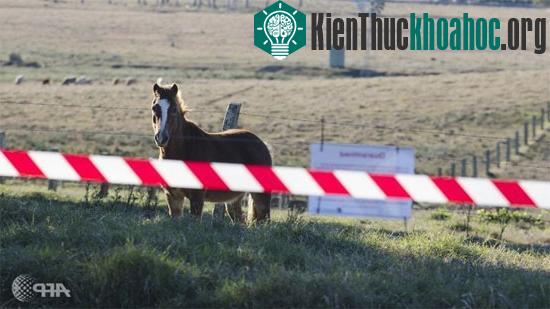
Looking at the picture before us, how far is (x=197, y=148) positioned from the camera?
38.8 ft

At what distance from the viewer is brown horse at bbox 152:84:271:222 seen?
11.0m

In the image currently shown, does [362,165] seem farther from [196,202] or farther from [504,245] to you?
[504,245]

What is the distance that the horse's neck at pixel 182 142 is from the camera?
38.0ft

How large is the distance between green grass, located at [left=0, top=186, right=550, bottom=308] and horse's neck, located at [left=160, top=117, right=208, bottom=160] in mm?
2319

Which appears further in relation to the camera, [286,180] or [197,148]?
[197,148]

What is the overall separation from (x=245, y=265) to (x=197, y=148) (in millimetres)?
4149

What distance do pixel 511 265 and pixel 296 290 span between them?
2468mm

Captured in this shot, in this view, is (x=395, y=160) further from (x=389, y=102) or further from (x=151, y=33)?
(x=151, y=33)

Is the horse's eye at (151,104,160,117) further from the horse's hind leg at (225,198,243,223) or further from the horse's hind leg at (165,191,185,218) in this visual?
the horse's hind leg at (225,198,243,223)

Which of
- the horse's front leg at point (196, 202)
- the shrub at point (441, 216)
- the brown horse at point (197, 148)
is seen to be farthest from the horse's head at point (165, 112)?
the shrub at point (441, 216)

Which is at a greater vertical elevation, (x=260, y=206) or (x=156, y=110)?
(x=156, y=110)

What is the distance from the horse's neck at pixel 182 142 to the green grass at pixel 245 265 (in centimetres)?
232

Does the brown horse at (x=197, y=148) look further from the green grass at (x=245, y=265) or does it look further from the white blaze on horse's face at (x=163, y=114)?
the green grass at (x=245, y=265)

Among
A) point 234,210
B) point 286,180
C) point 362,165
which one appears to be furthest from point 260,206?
point 286,180
